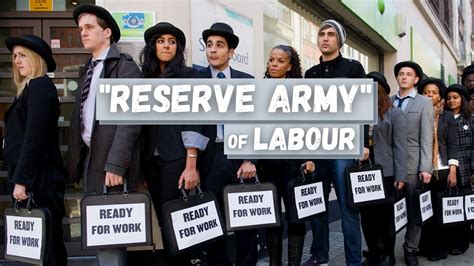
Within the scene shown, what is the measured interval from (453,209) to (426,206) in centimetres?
54

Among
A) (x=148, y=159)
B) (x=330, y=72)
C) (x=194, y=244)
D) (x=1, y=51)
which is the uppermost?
(x=1, y=51)

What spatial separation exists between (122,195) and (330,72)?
2017 mm

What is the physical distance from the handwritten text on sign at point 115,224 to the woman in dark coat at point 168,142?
25 centimetres

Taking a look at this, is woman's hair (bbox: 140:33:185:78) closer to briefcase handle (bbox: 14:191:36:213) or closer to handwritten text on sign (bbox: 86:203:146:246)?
handwritten text on sign (bbox: 86:203:146:246)

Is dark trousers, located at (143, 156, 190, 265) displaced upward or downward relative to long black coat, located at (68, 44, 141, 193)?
downward

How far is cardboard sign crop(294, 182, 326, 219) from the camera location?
3.81m

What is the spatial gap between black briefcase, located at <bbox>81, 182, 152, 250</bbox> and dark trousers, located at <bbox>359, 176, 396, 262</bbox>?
2240 mm

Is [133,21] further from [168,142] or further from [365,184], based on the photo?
[365,184]

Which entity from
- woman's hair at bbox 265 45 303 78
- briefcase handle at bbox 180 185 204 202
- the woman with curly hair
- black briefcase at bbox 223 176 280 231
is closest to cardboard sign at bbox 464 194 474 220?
the woman with curly hair

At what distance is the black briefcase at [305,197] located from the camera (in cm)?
379

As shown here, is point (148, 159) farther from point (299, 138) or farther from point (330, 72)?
point (330, 72)

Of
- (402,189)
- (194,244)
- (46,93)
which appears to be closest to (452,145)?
(402,189)

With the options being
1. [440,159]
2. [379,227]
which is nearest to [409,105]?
[440,159]

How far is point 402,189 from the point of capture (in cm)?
460
